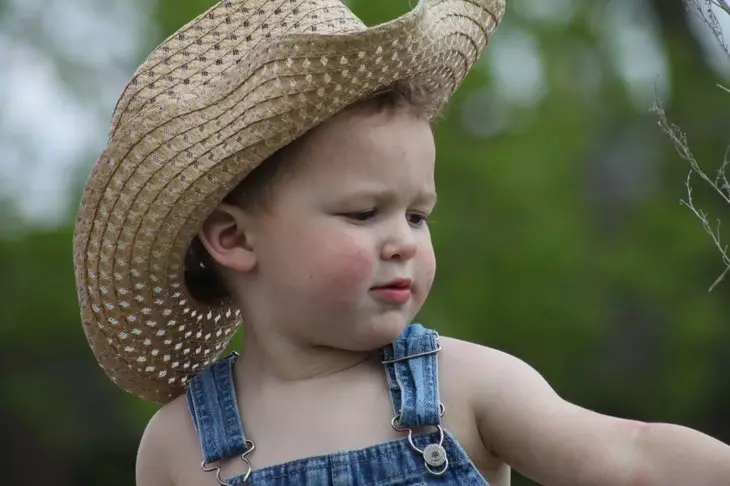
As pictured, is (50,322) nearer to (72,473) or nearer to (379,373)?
(72,473)

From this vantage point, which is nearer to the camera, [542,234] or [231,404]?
[231,404]

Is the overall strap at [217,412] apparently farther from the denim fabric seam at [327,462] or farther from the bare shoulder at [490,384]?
the bare shoulder at [490,384]

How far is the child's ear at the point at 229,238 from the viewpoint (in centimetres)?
182

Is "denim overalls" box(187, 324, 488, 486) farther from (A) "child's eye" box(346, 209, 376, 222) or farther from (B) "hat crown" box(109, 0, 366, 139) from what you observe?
(B) "hat crown" box(109, 0, 366, 139)

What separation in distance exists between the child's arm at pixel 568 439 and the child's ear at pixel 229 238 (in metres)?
0.35

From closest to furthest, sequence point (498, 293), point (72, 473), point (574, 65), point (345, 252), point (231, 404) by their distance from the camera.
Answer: point (345, 252), point (231, 404), point (498, 293), point (574, 65), point (72, 473)

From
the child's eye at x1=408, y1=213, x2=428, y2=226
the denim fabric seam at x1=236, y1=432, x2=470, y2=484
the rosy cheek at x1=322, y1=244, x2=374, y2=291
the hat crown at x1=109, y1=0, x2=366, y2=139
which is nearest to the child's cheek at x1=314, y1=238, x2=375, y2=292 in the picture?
the rosy cheek at x1=322, y1=244, x2=374, y2=291

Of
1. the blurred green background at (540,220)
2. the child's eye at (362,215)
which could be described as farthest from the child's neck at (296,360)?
the blurred green background at (540,220)

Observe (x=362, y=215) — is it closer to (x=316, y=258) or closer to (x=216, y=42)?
(x=316, y=258)

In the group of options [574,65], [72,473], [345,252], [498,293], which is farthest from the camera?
[72,473]

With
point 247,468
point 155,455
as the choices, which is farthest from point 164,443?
point 247,468

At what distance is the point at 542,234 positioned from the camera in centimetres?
716

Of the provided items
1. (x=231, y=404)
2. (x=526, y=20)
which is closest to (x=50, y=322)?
(x=526, y=20)

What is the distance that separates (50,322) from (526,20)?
12.3ft
